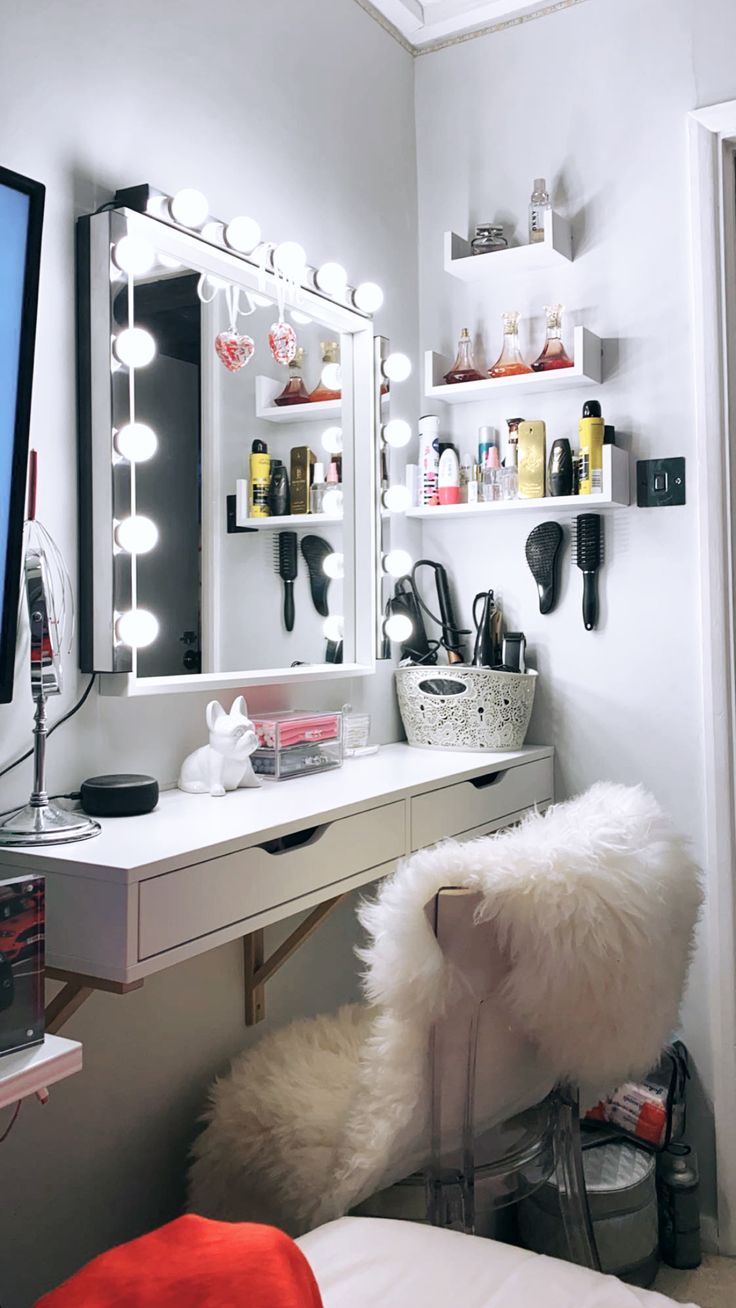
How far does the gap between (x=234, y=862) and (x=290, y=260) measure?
1.05 metres

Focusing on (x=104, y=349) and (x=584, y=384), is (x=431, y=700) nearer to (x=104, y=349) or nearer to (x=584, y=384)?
(x=584, y=384)

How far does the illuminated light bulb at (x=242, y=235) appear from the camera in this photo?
5.26 feet

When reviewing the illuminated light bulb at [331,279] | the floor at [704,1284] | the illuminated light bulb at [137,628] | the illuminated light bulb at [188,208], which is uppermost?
the illuminated light bulb at [331,279]

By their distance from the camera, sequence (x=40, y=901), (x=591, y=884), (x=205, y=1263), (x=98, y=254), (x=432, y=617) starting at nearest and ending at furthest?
1. (x=205, y=1263)
2. (x=40, y=901)
3. (x=591, y=884)
4. (x=98, y=254)
5. (x=432, y=617)

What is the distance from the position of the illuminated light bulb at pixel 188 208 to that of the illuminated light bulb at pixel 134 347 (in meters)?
0.18

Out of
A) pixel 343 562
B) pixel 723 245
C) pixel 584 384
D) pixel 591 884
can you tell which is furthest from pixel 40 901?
pixel 723 245

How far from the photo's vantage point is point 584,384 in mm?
2043

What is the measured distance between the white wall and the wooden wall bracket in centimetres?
2

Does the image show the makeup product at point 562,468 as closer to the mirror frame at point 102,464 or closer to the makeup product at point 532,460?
the makeup product at point 532,460

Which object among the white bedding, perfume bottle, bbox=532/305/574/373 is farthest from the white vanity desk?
perfume bottle, bbox=532/305/574/373

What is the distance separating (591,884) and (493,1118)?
328 mm

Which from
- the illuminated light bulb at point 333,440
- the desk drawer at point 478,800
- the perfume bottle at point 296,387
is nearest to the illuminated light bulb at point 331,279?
the perfume bottle at point 296,387

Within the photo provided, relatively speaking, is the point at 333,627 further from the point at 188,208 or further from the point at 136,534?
the point at 188,208

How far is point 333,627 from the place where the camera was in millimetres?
1927
